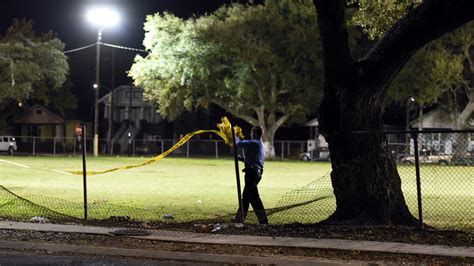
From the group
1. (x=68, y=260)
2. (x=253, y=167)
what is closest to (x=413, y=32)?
(x=253, y=167)

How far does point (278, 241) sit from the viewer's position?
31.3 ft

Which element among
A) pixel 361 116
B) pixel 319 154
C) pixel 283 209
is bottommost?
pixel 283 209

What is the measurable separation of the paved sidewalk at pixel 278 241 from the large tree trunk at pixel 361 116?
4.60 ft

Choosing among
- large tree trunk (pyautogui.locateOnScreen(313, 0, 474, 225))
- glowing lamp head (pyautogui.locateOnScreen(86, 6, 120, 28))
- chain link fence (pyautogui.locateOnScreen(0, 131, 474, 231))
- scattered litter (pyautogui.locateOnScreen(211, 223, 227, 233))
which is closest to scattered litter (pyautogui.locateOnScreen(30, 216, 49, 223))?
chain link fence (pyautogui.locateOnScreen(0, 131, 474, 231))

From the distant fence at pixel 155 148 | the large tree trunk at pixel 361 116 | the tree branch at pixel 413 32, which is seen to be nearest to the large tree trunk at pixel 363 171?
the large tree trunk at pixel 361 116

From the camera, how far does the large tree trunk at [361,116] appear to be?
10586 millimetres

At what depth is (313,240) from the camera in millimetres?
9555

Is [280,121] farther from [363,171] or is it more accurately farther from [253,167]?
[363,171]

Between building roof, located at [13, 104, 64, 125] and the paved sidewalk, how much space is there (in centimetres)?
6047

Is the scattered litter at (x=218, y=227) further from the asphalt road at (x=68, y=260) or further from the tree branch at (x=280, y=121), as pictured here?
the tree branch at (x=280, y=121)

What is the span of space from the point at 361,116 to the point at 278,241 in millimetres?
2821

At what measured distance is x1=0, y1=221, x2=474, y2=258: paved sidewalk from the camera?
8.73 metres

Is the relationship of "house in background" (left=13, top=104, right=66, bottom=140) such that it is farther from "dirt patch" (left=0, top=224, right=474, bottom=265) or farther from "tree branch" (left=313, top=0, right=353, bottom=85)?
"tree branch" (left=313, top=0, right=353, bottom=85)

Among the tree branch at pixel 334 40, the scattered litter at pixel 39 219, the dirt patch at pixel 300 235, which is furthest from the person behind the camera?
the scattered litter at pixel 39 219
